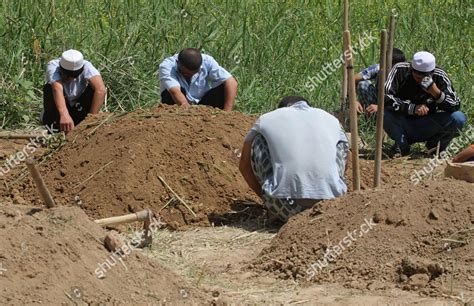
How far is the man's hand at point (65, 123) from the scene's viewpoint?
9.62 m

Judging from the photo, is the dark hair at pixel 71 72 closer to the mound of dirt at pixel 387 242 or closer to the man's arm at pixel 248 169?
the man's arm at pixel 248 169

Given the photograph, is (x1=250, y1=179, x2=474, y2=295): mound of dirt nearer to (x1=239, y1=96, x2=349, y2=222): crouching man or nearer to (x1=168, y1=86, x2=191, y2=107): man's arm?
(x1=239, y1=96, x2=349, y2=222): crouching man

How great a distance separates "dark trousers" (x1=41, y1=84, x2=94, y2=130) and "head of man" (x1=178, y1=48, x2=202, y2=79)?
0.85 meters

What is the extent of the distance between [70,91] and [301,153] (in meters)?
3.15

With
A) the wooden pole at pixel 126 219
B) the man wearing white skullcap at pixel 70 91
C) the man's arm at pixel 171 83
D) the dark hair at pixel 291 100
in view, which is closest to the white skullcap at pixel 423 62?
the man's arm at pixel 171 83

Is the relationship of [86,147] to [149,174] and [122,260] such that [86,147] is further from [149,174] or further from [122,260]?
[122,260]

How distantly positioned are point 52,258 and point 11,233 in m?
0.25

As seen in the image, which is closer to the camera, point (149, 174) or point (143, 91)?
Answer: point (149, 174)

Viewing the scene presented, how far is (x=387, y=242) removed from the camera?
644 centimetres

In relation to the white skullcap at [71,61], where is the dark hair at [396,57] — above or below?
below

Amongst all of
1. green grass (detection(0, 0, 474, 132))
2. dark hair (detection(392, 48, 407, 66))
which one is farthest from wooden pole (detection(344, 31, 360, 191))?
green grass (detection(0, 0, 474, 132))

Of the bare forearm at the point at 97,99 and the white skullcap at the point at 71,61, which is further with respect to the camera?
the bare forearm at the point at 97,99

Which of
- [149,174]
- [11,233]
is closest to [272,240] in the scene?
[149,174]

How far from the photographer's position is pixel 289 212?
7.54 meters
